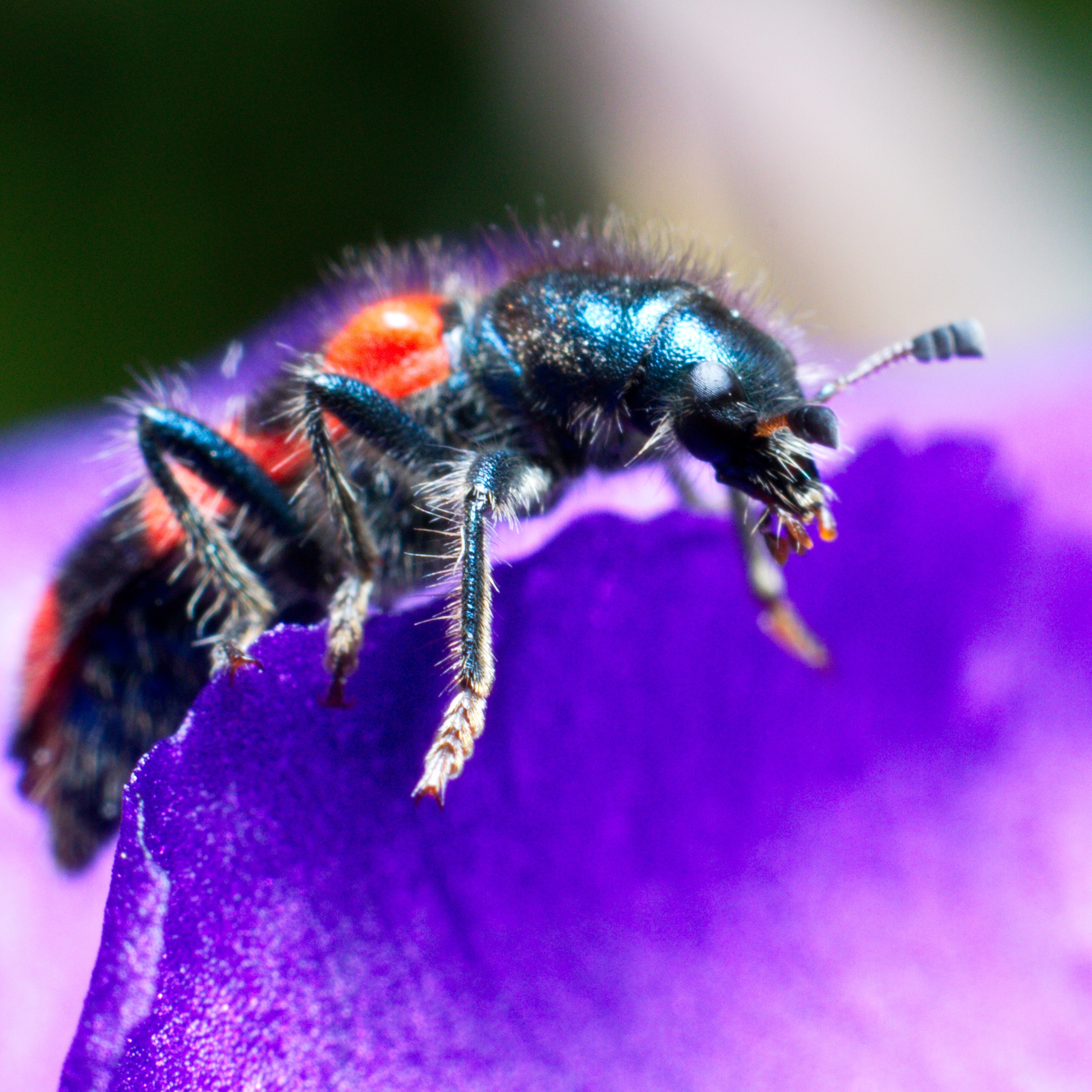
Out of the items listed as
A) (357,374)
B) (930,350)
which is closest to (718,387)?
(930,350)

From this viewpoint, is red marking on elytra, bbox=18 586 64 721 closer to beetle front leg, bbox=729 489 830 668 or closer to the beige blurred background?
beetle front leg, bbox=729 489 830 668

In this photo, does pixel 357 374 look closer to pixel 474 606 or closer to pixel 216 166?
pixel 474 606

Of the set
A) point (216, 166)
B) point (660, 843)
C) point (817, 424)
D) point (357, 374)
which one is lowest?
point (660, 843)

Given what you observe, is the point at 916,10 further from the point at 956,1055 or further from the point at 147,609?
the point at 956,1055

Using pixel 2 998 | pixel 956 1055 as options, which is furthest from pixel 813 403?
pixel 2 998

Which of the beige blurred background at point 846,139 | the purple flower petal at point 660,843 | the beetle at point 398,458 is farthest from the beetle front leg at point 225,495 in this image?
the beige blurred background at point 846,139

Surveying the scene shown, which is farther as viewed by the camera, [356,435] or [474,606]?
[356,435]

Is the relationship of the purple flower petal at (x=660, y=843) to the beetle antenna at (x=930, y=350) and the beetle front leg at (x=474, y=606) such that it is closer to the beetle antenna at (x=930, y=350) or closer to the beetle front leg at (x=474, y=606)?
the beetle front leg at (x=474, y=606)
